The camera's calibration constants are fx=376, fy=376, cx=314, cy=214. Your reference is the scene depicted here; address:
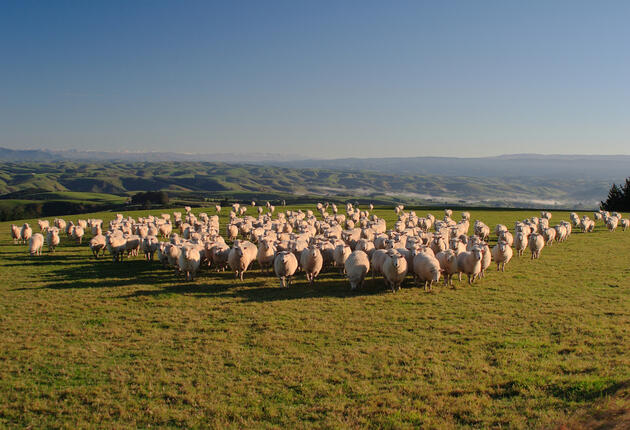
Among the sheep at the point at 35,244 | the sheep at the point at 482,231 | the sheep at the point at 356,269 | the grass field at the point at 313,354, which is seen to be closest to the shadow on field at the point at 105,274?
the grass field at the point at 313,354

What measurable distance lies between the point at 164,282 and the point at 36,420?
1079cm

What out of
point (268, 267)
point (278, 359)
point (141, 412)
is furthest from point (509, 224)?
point (141, 412)

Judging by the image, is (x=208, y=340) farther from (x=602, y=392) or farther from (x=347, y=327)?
(x=602, y=392)

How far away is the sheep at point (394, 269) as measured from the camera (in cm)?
1591

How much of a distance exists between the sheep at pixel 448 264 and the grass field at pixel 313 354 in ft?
2.79

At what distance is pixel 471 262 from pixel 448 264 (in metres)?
1.12

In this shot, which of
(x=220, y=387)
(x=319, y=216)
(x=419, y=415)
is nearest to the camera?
(x=419, y=415)

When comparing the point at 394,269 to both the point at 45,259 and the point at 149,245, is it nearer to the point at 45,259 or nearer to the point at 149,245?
the point at 149,245

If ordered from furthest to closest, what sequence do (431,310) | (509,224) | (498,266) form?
(509,224), (498,266), (431,310)

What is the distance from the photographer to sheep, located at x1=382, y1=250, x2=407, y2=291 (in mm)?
15914

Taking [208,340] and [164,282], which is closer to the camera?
[208,340]

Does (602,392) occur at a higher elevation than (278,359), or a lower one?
higher

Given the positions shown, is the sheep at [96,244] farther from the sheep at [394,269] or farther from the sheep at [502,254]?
the sheep at [502,254]

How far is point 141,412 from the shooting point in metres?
7.52
